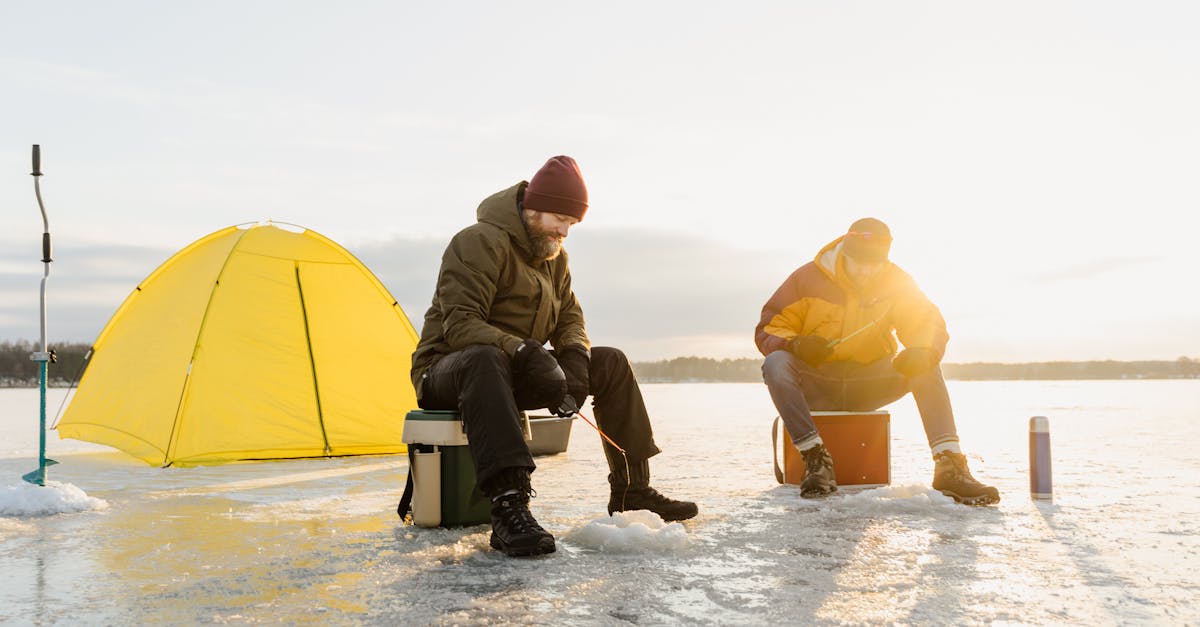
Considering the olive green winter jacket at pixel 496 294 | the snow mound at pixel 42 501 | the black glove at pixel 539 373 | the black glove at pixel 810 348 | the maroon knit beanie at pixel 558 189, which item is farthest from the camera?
the black glove at pixel 810 348

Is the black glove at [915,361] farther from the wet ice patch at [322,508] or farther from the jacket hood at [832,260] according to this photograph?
the wet ice patch at [322,508]

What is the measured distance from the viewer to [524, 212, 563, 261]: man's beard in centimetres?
324

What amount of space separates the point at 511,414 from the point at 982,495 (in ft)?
7.02

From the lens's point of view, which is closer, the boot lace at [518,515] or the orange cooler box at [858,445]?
the boot lace at [518,515]

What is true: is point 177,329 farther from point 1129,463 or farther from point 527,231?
point 1129,463

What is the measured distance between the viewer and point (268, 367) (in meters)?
5.78

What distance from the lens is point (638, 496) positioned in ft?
11.1

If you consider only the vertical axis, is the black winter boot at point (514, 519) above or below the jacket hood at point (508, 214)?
below

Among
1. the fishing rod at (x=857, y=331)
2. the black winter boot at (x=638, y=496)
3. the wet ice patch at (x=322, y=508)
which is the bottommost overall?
the wet ice patch at (x=322, y=508)

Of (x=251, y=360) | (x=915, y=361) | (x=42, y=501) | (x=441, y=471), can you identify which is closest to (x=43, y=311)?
(x=42, y=501)

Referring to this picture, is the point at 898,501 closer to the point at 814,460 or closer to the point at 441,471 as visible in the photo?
the point at 814,460

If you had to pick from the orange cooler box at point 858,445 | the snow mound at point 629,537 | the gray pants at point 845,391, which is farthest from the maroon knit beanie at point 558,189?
the orange cooler box at point 858,445

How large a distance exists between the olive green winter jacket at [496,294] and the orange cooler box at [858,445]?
1477 mm

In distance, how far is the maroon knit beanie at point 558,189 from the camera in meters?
3.17
